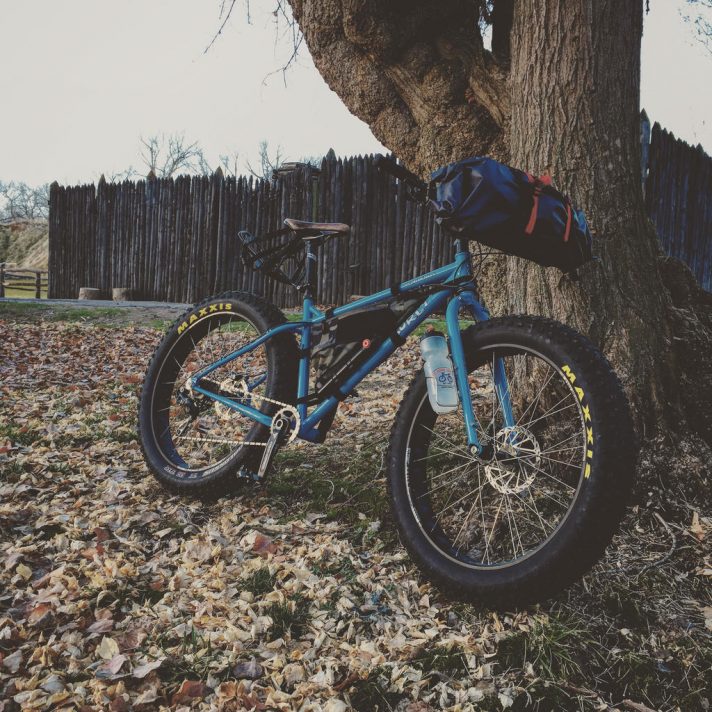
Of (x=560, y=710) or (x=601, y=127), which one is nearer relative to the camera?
(x=560, y=710)

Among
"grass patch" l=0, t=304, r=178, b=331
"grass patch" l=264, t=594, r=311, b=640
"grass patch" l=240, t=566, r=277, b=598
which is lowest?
"grass patch" l=264, t=594, r=311, b=640

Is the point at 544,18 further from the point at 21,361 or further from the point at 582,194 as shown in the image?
the point at 21,361

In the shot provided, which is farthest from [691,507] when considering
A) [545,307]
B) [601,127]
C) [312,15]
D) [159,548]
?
[312,15]

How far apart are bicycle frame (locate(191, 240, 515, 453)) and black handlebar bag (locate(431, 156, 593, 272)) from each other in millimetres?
309

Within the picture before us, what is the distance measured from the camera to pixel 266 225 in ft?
35.0

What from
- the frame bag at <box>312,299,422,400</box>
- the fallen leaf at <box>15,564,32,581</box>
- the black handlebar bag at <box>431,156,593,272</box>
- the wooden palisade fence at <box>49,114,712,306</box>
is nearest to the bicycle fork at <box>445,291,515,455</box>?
the frame bag at <box>312,299,422,400</box>

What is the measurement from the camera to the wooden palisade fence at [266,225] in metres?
9.20

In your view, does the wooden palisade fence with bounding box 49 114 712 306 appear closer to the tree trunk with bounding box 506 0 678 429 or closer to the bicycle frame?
the tree trunk with bounding box 506 0 678 429

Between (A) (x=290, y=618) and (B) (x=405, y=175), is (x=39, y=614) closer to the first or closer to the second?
(A) (x=290, y=618)

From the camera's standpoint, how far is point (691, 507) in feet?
8.90

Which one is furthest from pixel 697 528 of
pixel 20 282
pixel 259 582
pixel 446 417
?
pixel 20 282

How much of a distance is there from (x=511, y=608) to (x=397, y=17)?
3663 millimetres

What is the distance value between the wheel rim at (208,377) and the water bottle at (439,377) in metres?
1.06

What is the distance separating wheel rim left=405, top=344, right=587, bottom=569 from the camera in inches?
89.6
